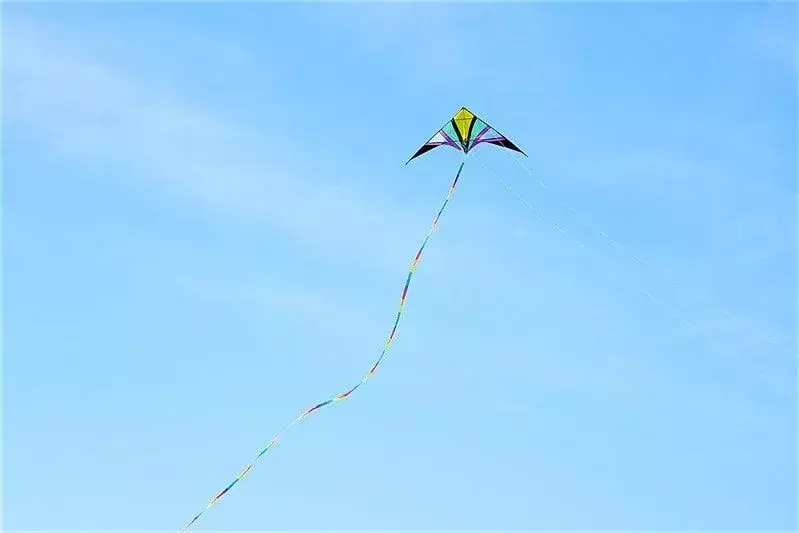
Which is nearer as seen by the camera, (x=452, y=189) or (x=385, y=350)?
(x=385, y=350)

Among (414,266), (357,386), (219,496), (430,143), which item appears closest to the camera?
(219,496)

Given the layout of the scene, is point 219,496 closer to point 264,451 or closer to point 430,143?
point 264,451

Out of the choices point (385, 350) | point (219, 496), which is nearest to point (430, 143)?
point (385, 350)

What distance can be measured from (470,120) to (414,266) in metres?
4.11

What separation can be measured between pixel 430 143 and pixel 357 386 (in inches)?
289

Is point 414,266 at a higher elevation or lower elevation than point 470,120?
lower

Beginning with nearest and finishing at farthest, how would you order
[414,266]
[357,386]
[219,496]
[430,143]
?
[219,496] → [357,386] → [414,266] → [430,143]

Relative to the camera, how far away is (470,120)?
83.7 ft

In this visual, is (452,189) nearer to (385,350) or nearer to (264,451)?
(385,350)

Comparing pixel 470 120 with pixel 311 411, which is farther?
pixel 470 120

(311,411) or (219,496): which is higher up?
(311,411)

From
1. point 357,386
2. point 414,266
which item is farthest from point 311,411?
point 414,266

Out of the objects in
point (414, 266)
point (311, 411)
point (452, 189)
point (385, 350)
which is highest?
point (452, 189)

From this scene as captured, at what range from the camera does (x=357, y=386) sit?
21.6 metres
